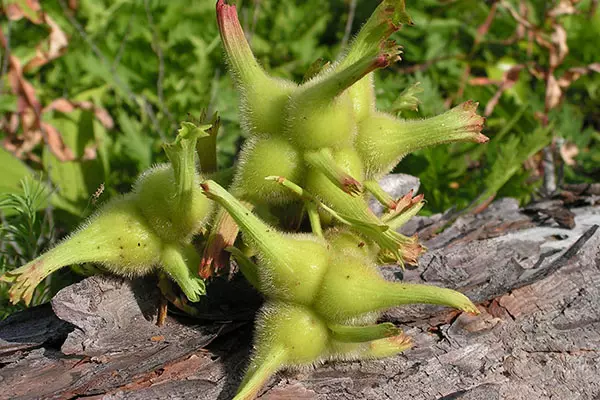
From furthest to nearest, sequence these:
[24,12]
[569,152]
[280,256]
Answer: [24,12] → [569,152] → [280,256]

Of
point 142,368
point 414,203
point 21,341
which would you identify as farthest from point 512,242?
point 21,341

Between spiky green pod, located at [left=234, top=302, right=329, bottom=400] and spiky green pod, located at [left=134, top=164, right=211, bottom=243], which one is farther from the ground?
spiky green pod, located at [left=134, top=164, right=211, bottom=243]

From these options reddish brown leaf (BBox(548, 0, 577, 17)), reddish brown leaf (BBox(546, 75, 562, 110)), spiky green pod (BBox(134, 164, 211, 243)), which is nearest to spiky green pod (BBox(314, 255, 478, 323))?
spiky green pod (BBox(134, 164, 211, 243))

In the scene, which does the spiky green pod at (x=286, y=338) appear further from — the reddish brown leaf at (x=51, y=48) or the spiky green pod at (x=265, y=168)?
the reddish brown leaf at (x=51, y=48)

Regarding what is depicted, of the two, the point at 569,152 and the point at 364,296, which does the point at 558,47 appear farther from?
the point at 364,296

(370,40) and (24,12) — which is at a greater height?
(24,12)

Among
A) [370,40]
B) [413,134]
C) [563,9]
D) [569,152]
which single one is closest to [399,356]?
[413,134]

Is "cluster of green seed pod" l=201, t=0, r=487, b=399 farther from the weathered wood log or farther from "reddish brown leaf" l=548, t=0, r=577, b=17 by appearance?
"reddish brown leaf" l=548, t=0, r=577, b=17

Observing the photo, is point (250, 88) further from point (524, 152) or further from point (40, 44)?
point (40, 44)
